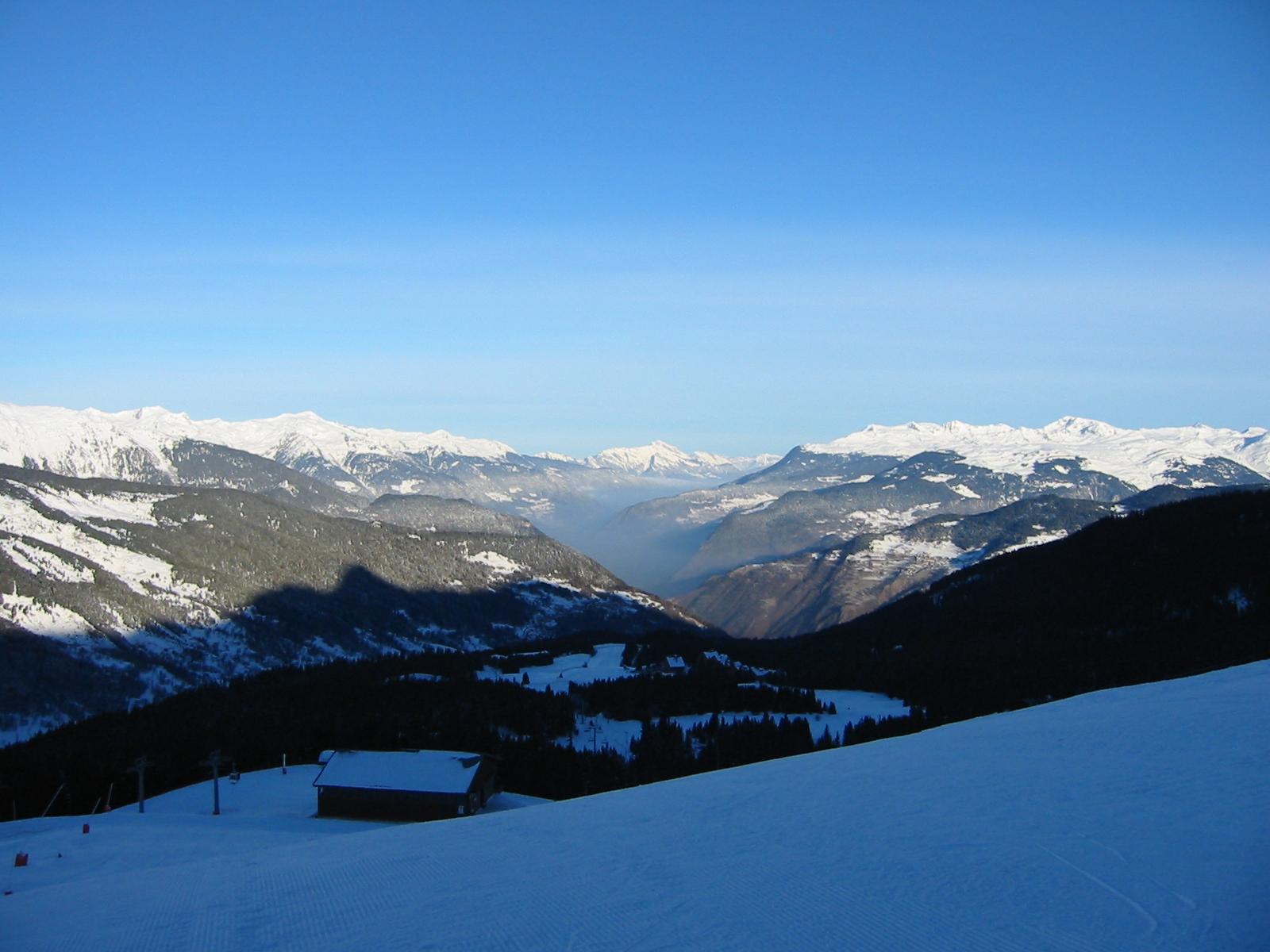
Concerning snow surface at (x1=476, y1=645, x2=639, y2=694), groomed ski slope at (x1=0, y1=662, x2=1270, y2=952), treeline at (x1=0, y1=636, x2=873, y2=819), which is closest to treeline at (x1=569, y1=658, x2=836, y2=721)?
treeline at (x1=0, y1=636, x2=873, y2=819)

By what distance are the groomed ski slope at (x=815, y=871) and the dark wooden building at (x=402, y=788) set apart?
1046 inches

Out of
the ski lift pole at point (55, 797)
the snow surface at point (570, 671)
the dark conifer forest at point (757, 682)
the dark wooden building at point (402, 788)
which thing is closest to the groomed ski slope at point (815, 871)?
the dark wooden building at point (402, 788)

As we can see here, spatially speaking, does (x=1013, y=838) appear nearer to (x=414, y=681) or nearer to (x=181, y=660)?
(x=414, y=681)

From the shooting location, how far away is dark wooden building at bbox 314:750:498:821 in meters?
56.4

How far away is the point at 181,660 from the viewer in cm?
18975

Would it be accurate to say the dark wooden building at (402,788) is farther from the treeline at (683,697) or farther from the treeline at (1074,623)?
the treeline at (1074,623)

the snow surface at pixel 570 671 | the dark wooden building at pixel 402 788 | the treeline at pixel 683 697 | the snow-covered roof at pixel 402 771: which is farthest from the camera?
the snow surface at pixel 570 671

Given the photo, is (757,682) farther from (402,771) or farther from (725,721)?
(402,771)

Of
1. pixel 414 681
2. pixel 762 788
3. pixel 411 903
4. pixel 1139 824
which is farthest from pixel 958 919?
pixel 414 681

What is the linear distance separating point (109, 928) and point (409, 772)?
38.8m

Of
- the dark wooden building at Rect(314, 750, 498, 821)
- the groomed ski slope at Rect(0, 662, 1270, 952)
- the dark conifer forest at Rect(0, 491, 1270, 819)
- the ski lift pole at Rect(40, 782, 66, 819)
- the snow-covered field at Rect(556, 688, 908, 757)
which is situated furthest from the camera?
the snow-covered field at Rect(556, 688, 908, 757)

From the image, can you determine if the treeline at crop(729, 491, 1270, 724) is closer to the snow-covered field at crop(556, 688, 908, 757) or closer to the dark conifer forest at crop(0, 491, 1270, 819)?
the dark conifer forest at crop(0, 491, 1270, 819)

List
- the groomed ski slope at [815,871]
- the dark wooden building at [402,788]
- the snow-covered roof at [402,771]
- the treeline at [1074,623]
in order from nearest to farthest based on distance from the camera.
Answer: the groomed ski slope at [815,871] → the dark wooden building at [402,788] → the snow-covered roof at [402,771] → the treeline at [1074,623]

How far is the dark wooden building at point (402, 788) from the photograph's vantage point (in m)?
56.4
